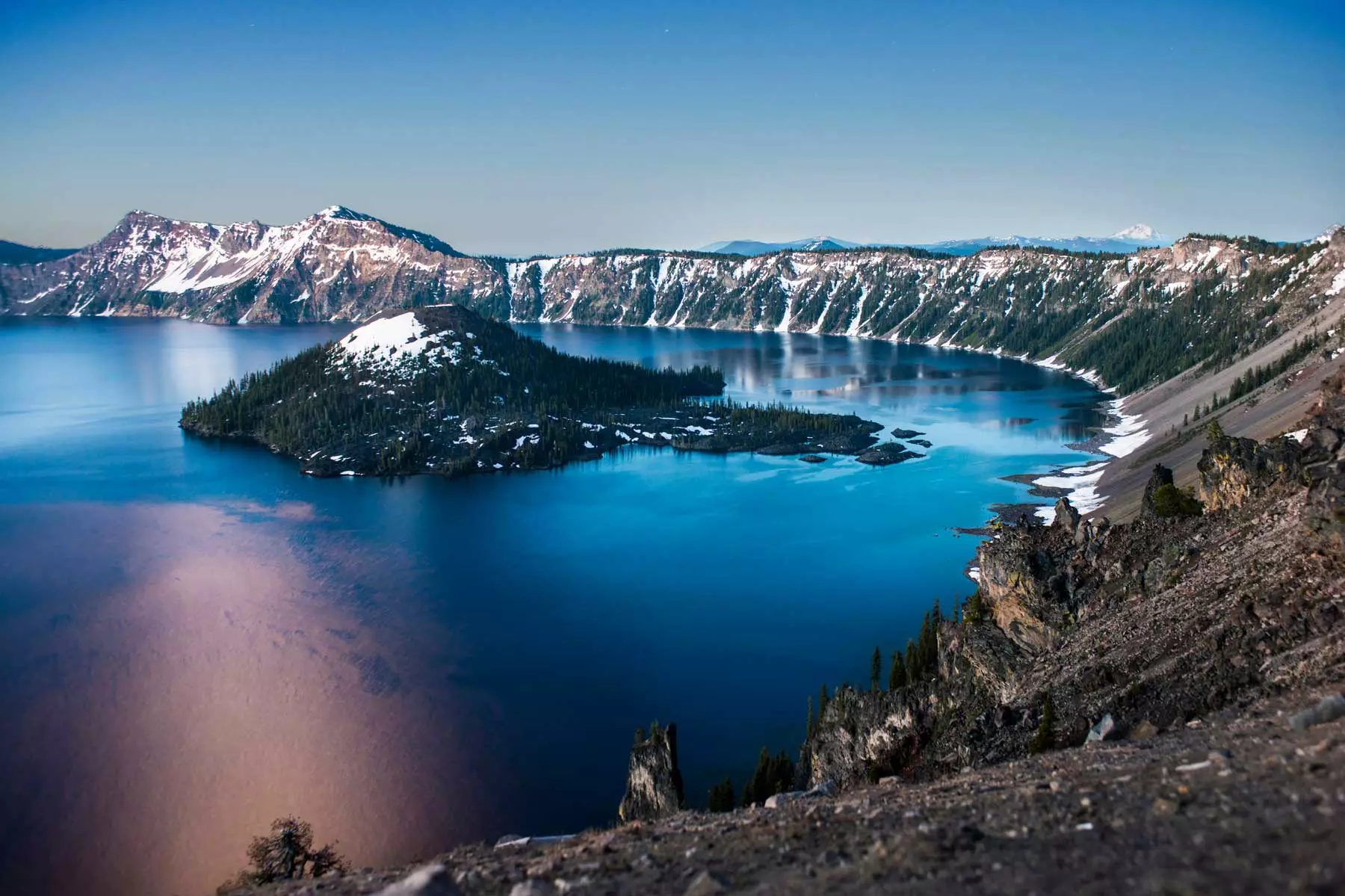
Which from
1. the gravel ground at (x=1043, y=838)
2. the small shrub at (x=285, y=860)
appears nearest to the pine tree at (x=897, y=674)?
the gravel ground at (x=1043, y=838)

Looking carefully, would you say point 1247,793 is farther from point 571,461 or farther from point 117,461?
point 117,461

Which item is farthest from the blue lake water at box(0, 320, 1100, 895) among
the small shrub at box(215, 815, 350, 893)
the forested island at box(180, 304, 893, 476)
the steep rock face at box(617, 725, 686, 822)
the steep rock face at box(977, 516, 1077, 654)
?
the steep rock face at box(977, 516, 1077, 654)

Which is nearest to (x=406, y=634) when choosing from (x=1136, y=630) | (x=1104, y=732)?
(x=1136, y=630)

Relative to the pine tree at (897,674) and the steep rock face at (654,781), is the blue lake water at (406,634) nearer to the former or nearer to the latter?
the steep rock face at (654,781)

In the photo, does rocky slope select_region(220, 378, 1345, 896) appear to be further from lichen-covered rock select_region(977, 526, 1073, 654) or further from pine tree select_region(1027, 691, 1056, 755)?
pine tree select_region(1027, 691, 1056, 755)

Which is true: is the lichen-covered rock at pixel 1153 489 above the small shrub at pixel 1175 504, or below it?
below

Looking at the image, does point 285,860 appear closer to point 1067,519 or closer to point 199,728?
point 199,728
